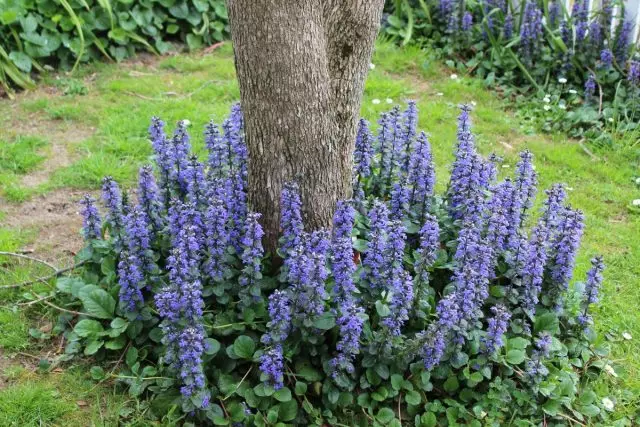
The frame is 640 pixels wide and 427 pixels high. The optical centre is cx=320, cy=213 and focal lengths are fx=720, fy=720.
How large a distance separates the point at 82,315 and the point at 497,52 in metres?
4.93

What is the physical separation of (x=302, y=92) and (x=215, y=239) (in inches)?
33.2

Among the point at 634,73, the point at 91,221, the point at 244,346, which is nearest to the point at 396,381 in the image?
the point at 244,346

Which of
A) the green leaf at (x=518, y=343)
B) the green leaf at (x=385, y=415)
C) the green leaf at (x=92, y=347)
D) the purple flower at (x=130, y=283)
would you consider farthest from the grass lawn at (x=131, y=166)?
the green leaf at (x=385, y=415)

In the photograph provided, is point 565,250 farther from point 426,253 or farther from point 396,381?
point 396,381

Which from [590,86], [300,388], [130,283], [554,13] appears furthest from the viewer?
[554,13]

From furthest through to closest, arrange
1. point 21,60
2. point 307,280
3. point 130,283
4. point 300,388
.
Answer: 1. point 21,60
2. point 130,283
3. point 300,388
4. point 307,280

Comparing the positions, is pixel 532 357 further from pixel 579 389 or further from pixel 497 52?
pixel 497 52

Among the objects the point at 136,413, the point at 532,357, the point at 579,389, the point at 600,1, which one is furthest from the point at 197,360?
the point at 600,1

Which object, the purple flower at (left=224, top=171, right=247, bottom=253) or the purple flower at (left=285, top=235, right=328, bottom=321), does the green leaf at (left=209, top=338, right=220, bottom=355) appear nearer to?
the purple flower at (left=285, top=235, right=328, bottom=321)

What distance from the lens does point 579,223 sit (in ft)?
12.5

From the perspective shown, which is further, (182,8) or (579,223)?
(182,8)

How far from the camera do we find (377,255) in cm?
344

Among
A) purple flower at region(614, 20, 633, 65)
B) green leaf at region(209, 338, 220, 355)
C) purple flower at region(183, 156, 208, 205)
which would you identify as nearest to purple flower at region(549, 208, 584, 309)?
green leaf at region(209, 338, 220, 355)

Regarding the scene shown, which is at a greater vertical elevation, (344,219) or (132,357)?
(344,219)
